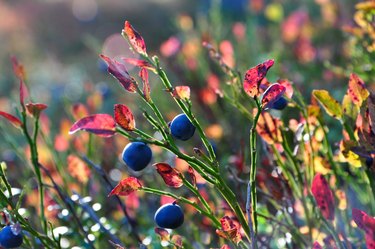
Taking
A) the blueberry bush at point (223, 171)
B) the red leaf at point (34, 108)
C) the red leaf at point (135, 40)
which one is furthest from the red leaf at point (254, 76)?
the red leaf at point (34, 108)

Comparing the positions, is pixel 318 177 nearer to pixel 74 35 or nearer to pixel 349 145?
pixel 349 145

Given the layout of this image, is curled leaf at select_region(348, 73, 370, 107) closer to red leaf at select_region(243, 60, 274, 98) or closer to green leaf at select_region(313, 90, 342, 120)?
green leaf at select_region(313, 90, 342, 120)

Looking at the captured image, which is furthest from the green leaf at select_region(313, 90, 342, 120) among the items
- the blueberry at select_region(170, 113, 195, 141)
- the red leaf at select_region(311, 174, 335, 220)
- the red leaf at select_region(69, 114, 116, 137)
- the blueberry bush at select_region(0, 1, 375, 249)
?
the red leaf at select_region(69, 114, 116, 137)

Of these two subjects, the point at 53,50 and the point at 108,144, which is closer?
the point at 108,144

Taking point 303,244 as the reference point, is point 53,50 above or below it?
below

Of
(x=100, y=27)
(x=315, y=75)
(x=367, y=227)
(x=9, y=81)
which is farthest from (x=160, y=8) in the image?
(x=367, y=227)

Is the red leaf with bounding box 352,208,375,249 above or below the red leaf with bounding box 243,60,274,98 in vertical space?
below
